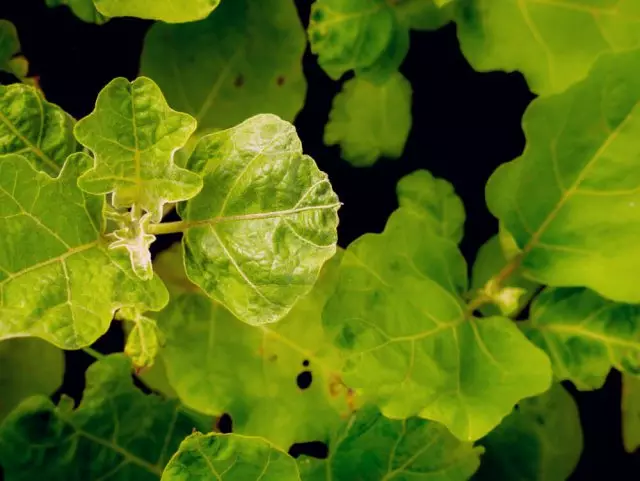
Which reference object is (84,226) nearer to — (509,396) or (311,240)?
(311,240)

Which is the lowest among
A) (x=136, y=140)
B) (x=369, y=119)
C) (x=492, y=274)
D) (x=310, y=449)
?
(x=310, y=449)

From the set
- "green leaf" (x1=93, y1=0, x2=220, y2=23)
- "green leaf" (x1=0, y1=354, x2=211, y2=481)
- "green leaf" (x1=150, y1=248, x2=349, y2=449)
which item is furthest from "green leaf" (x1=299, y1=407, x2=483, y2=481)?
"green leaf" (x1=93, y1=0, x2=220, y2=23)

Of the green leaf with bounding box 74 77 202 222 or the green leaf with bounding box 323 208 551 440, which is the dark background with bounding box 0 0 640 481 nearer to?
the green leaf with bounding box 323 208 551 440

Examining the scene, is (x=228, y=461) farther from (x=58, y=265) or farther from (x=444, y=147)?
(x=444, y=147)

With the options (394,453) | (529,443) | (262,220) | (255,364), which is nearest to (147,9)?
(262,220)

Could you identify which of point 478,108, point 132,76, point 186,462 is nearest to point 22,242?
point 186,462

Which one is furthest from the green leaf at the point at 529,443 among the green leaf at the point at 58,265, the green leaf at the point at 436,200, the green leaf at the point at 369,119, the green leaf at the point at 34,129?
the green leaf at the point at 34,129
